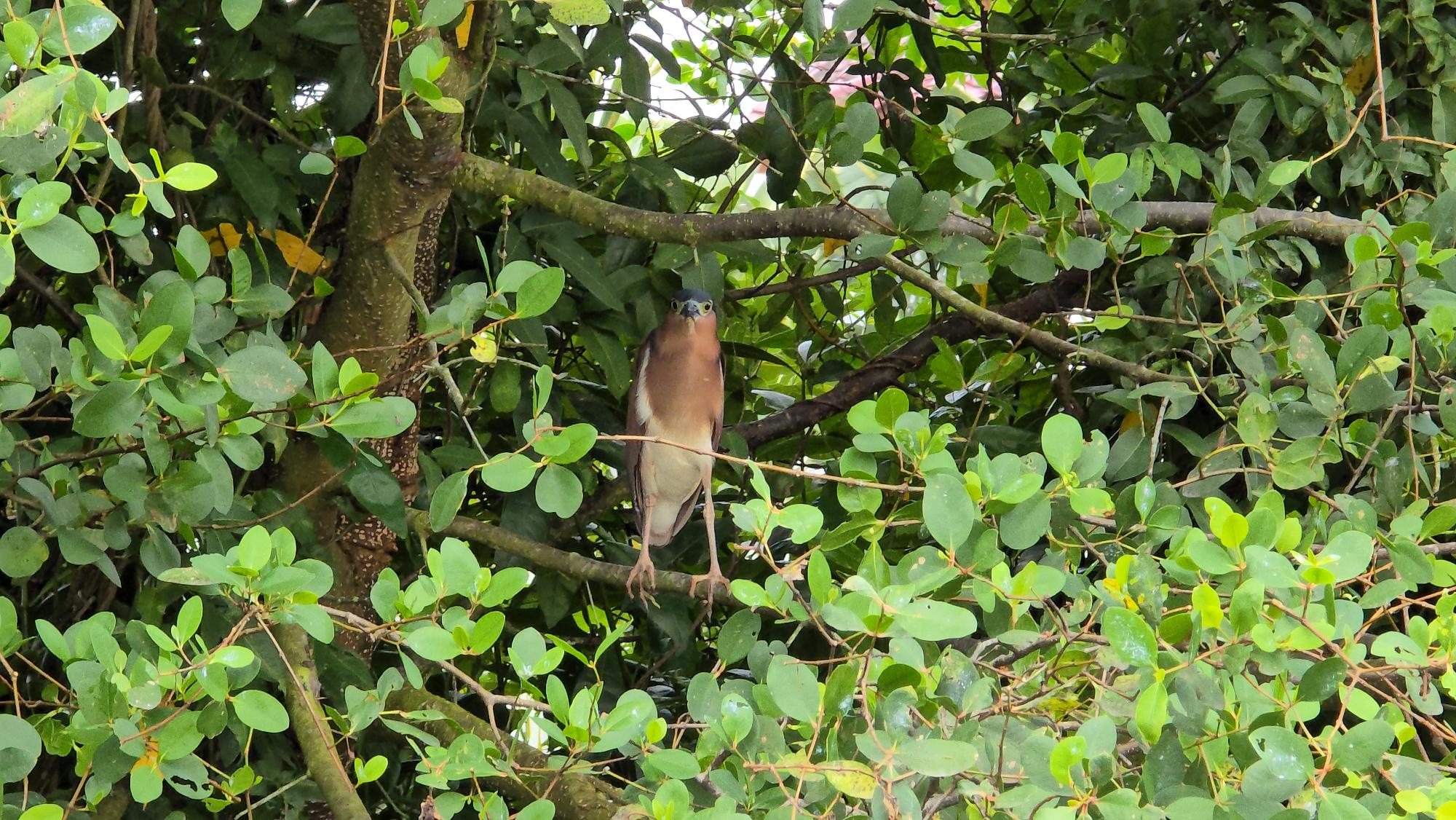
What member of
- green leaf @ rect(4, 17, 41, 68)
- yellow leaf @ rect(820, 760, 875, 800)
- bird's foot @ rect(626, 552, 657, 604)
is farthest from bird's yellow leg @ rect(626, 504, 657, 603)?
green leaf @ rect(4, 17, 41, 68)

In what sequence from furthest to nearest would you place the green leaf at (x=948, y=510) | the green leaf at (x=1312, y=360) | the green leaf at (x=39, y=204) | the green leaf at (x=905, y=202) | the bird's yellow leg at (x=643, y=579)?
the bird's yellow leg at (x=643, y=579) < the green leaf at (x=905, y=202) < the green leaf at (x=1312, y=360) < the green leaf at (x=948, y=510) < the green leaf at (x=39, y=204)

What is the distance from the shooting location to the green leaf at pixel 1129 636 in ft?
3.77

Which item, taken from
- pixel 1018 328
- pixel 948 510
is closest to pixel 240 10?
pixel 948 510

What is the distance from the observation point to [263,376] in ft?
5.02

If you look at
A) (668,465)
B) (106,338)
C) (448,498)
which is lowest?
(668,465)

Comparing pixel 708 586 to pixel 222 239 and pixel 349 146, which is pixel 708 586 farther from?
pixel 222 239

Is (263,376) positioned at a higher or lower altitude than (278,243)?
higher

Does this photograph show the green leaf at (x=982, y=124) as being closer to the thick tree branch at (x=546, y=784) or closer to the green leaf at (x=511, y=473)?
the green leaf at (x=511, y=473)

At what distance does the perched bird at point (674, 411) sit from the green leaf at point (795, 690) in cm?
194

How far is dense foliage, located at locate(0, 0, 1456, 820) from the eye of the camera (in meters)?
1.28

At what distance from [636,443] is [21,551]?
5.70 ft

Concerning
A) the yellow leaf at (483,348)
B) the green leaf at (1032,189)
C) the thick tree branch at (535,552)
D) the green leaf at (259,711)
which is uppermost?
the green leaf at (1032,189)

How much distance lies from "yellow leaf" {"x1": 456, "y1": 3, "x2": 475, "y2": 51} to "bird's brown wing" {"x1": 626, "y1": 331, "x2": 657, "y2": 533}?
3.13 feet

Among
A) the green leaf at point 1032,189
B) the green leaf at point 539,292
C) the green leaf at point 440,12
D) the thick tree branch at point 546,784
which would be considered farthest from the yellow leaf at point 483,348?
the green leaf at point 1032,189
